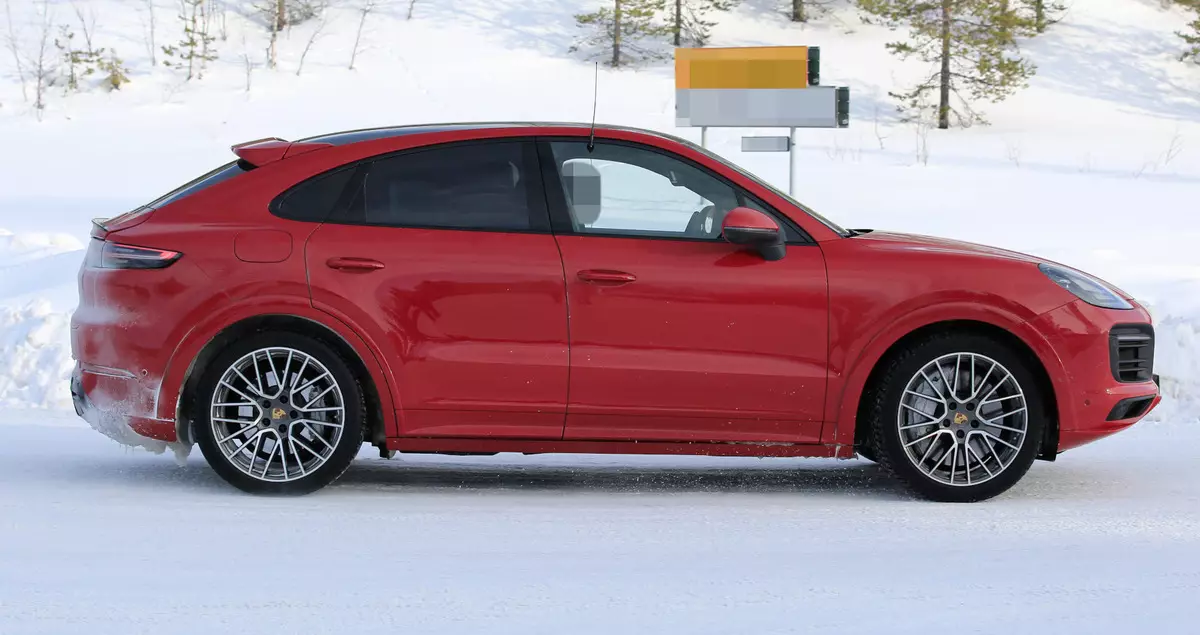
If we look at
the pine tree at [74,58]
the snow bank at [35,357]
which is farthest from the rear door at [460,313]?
the pine tree at [74,58]

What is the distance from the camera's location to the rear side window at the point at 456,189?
6.29 meters

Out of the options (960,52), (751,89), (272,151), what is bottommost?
(272,151)

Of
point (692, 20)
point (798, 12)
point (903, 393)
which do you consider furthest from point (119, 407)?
point (798, 12)

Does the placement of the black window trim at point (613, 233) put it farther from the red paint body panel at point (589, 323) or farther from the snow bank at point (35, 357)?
the snow bank at point (35, 357)

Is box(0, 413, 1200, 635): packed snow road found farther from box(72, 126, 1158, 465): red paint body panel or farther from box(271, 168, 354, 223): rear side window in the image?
box(271, 168, 354, 223): rear side window

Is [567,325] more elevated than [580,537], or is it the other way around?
[567,325]

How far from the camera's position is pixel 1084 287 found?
638 cm

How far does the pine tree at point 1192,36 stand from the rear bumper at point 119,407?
107ft

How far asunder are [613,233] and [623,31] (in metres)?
29.0

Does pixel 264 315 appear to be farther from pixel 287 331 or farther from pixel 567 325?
pixel 567 325

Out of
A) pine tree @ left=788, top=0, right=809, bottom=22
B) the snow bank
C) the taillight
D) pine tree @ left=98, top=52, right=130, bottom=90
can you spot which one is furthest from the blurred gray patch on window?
pine tree @ left=788, top=0, right=809, bottom=22

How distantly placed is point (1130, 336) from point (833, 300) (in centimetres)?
135

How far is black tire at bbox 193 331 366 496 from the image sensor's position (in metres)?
6.20

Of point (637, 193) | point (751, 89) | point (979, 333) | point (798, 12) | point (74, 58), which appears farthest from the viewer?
point (798, 12)
